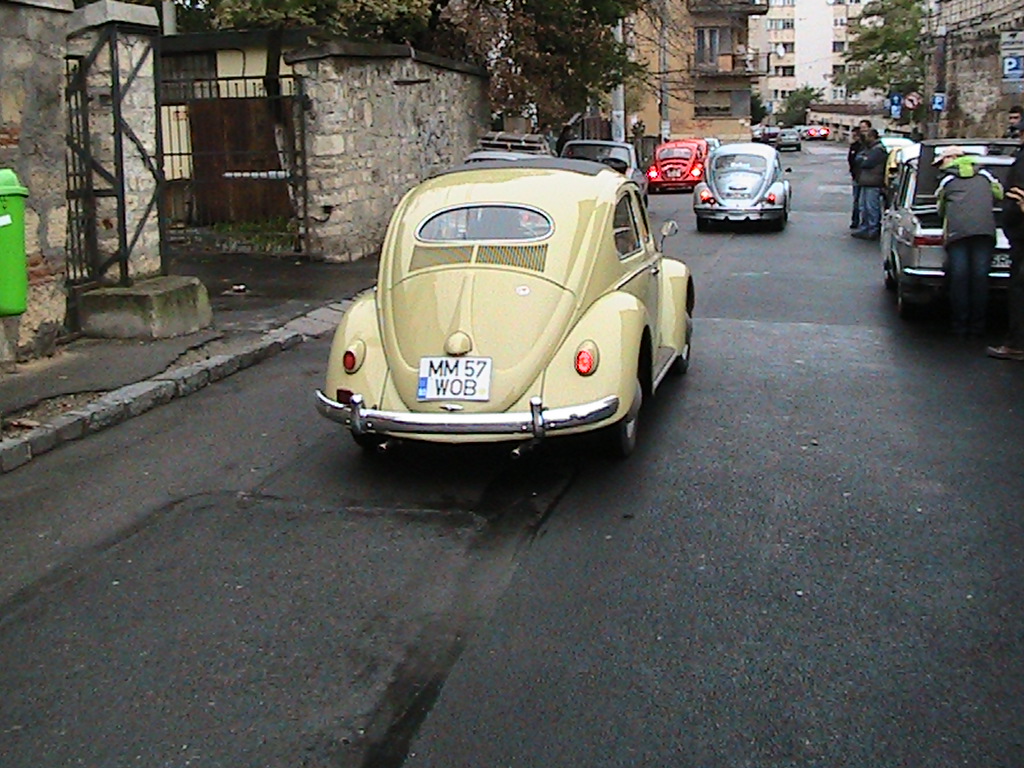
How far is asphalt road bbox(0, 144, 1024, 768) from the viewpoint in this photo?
4.16 meters

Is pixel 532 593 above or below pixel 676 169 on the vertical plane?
below

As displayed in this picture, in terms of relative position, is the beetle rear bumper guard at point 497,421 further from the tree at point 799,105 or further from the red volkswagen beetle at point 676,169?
the tree at point 799,105

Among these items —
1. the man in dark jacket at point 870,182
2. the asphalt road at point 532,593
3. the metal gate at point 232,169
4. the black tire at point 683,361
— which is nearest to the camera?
the asphalt road at point 532,593

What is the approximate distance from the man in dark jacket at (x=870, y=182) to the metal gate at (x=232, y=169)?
954 centimetres

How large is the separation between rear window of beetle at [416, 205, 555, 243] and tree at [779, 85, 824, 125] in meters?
112

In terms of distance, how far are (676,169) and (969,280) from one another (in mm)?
27349

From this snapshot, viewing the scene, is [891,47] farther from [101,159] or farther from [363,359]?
[363,359]

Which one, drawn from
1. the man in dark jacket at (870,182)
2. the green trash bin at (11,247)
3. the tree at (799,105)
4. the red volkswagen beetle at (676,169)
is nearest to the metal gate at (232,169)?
the green trash bin at (11,247)

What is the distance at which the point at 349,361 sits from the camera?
23.4 feet

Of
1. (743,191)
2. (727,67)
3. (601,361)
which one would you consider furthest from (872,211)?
(727,67)

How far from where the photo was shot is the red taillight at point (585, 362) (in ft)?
22.5

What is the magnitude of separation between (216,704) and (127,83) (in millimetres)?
7946

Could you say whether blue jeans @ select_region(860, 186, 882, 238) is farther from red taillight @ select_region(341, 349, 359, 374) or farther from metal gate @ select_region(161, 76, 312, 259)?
red taillight @ select_region(341, 349, 359, 374)

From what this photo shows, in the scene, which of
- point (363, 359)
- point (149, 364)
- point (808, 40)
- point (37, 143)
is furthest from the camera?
point (808, 40)
